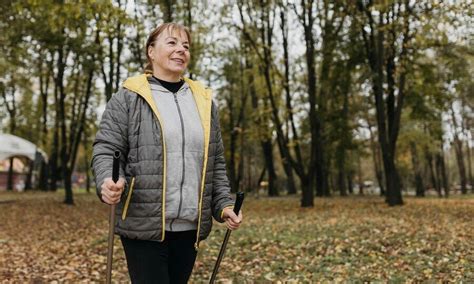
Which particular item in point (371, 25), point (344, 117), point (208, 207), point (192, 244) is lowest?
point (192, 244)

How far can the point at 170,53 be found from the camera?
2.88 m

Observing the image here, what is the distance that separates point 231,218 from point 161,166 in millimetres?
553

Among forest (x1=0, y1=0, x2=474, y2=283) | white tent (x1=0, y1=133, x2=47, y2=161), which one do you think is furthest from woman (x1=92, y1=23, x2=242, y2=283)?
white tent (x1=0, y1=133, x2=47, y2=161)

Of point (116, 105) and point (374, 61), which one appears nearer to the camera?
point (116, 105)

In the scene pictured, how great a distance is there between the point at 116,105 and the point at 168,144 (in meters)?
0.38

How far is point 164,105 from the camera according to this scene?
2793mm

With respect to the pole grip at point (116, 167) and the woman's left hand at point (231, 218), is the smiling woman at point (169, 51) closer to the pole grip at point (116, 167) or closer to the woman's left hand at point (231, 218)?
the pole grip at point (116, 167)

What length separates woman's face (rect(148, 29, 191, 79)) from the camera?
2.88 m

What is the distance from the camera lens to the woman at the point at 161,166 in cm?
265

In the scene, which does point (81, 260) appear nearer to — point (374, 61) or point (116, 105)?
point (116, 105)

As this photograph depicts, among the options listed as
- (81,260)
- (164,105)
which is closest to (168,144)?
(164,105)

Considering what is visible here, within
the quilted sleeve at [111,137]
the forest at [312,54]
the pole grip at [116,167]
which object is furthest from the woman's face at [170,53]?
the forest at [312,54]

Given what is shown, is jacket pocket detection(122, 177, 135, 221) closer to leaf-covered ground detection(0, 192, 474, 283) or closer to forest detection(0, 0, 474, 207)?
leaf-covered ground detection(0, 192, 474, 283)

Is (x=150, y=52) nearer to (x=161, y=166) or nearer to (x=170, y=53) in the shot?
(x=170, y=53)
